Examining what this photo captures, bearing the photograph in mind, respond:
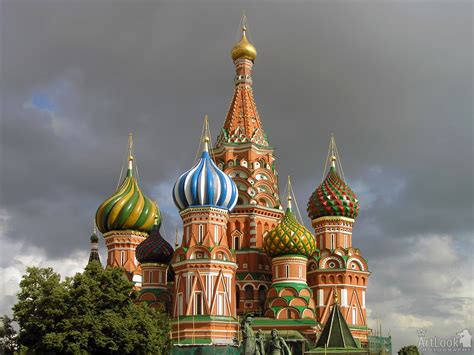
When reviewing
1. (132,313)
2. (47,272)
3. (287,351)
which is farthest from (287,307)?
(287,351)

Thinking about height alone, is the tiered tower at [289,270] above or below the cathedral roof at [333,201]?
below

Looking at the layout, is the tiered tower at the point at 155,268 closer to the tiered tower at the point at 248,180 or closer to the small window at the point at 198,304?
the tiered tower at the point at 248,180

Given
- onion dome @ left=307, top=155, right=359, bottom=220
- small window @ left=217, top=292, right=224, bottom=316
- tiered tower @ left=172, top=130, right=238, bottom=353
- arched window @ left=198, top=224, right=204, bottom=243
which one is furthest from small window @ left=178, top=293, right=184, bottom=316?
onion dome @ left=307, top=155, right=359, bottom=220

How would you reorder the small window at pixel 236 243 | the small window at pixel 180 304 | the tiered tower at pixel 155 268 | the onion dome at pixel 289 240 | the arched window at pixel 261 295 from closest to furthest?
the small window at pixel 180 304
the onion dome at pixel 289 240
the tiered tower at pixel 155 268
the arched window at pixel 261 295
the small window at pixel 236 243

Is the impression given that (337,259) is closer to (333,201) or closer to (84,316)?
(333,201)

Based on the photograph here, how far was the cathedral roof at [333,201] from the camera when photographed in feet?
151

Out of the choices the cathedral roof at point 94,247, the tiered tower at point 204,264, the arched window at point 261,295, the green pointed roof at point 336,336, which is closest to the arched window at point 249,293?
the arched window at point 261,295

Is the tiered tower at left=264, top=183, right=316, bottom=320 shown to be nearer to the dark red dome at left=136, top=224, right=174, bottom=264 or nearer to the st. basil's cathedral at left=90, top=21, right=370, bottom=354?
the st. basil's cathedral at left=90, top=21, right=370, bottom=354

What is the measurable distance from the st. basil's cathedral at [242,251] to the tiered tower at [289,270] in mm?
54

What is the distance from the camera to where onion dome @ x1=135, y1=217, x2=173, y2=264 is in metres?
44.0

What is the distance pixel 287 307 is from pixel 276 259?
9.53ft

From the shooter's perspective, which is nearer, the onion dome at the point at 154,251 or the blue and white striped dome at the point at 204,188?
the blue and white striped dome at the point at 204,188

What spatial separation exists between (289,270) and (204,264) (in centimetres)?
526

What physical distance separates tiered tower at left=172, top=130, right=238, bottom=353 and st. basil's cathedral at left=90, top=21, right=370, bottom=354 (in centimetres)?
5
